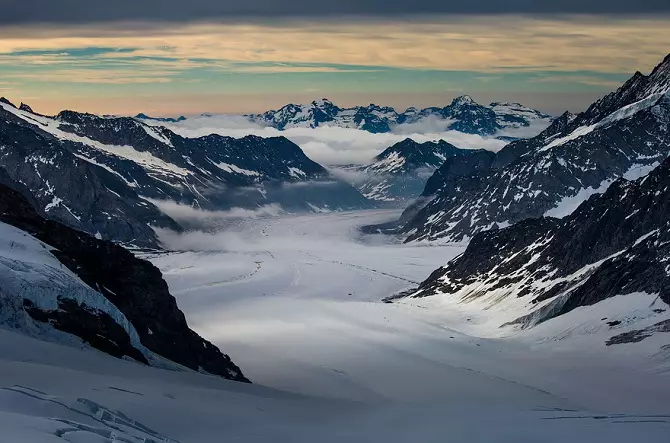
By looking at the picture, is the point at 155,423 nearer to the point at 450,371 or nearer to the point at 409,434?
the point at 409,434

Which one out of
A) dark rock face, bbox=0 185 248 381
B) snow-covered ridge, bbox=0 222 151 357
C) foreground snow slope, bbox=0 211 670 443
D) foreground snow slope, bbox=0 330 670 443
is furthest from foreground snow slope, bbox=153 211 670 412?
snow-covered ridge, bbox=0 222 151 357

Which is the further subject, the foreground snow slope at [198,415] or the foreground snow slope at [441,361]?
the foreground snow slope at [441,361]

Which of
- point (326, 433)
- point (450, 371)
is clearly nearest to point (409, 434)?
point (326, 433)

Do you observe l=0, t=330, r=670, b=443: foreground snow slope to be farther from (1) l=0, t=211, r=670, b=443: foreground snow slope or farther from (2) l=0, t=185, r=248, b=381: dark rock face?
(2) l=0, t=185, r=248, b=381: dark rock face

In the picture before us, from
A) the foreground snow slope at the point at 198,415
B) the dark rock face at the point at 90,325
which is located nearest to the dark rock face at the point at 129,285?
the dark rock face at the point at 90,325

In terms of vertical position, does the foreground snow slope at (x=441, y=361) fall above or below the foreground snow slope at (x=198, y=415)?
above

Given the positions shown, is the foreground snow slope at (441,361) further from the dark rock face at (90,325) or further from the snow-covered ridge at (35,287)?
the snow-covered ridge at (35,287)

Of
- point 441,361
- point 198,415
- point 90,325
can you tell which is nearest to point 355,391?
point 441,361

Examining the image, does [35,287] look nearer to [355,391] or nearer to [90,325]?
[90,325]
